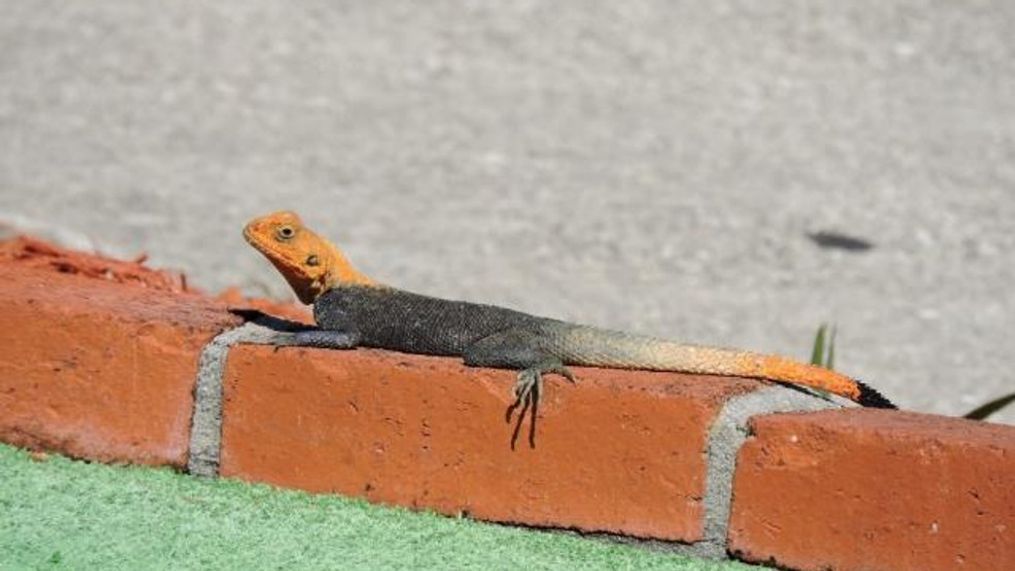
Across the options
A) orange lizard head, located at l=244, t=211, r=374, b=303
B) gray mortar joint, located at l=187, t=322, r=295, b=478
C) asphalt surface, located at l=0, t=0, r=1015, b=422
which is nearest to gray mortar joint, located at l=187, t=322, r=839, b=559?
gray mortar joint, located at l=187, t=322, r=295, b=478

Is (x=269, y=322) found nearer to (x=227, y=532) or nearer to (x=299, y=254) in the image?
(x=299, y=254)

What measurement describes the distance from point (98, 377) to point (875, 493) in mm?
1223

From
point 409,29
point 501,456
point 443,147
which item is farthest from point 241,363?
point 409,29

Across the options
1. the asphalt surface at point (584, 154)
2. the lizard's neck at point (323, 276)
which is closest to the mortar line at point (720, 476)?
the lizard's neck at point (323, 276)

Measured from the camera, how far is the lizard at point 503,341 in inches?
113

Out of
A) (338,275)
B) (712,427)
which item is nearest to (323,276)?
(338,275)

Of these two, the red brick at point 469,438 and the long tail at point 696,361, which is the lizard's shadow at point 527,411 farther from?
the long tail at point 696,361

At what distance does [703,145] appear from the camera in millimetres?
8922

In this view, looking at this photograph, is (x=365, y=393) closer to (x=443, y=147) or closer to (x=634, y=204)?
(x=634, y=204)

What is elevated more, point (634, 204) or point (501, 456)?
A: point (634, 204)

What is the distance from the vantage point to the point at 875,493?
8.41 feet

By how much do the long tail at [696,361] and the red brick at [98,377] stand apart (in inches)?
23.6

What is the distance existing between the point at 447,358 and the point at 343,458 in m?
0.23

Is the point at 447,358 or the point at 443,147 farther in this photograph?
the point at 443,147
